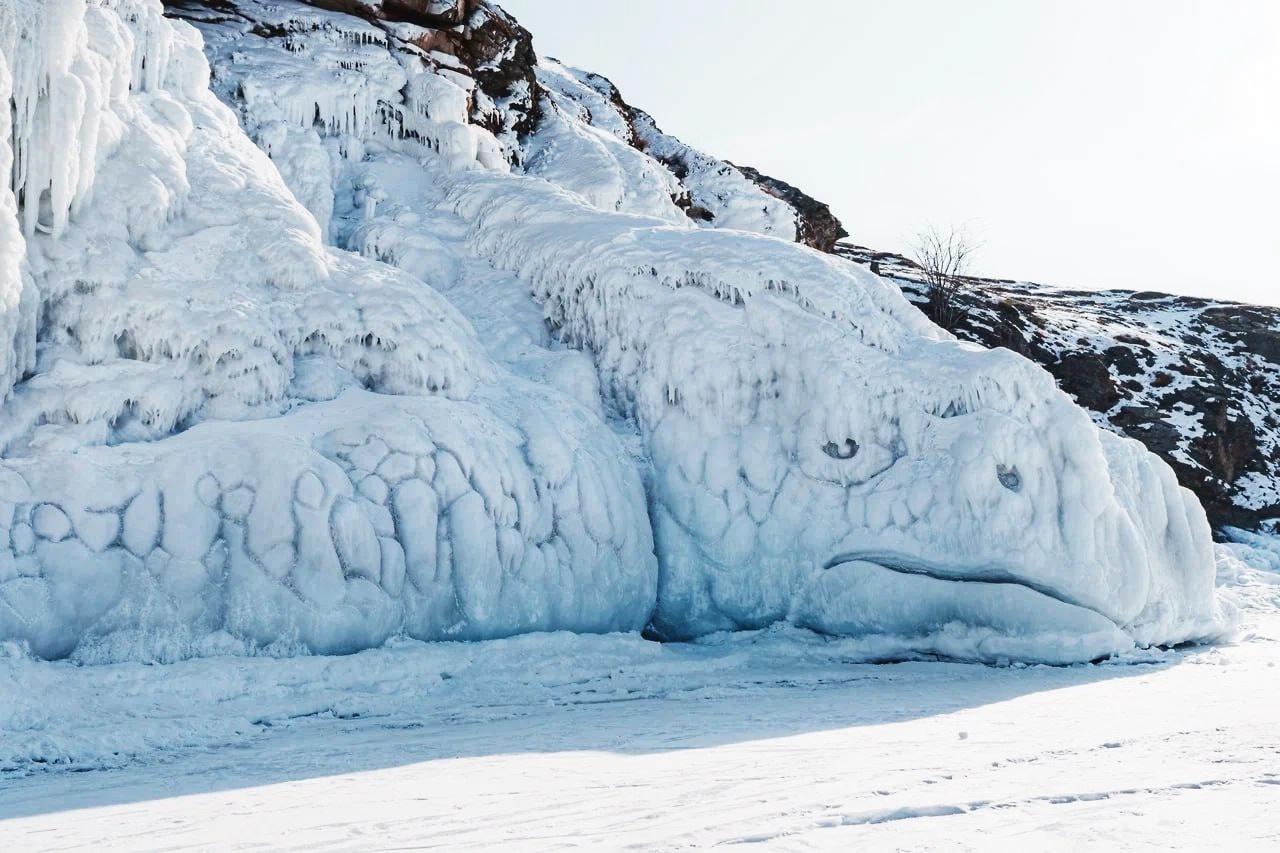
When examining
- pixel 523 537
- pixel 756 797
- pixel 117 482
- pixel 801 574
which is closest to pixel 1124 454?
pixel 801 574

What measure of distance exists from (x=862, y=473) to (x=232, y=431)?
6357 millimetres

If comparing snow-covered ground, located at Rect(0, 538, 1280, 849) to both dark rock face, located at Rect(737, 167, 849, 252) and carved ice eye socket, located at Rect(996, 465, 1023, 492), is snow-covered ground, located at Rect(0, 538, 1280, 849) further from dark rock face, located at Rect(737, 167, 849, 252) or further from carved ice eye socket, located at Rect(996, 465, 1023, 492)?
dark rock face, located at Rect(737, 167, 849, 252)

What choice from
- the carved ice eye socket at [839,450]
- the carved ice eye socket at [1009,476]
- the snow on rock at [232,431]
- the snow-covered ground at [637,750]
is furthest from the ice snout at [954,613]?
the snow on rock at [232,431]

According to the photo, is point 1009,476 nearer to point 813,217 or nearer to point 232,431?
point 232,431

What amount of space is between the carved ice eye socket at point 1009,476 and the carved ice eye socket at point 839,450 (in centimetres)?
150

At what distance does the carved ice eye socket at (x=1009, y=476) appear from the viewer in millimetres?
10602

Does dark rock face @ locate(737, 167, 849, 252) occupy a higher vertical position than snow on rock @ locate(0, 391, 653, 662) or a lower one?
higher

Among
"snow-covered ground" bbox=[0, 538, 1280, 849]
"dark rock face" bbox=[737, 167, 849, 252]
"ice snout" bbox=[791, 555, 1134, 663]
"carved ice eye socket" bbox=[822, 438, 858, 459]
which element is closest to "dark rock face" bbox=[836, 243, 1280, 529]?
"dark rock face" bbox=[737, 167, 849, 252]

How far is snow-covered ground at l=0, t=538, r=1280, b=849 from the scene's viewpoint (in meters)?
4.59

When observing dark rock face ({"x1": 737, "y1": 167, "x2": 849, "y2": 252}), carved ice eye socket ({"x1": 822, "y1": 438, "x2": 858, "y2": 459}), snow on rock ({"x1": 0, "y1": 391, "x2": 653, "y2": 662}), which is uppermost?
dark rock face ({"x1": 737, "y1": 167, "x2": 849, "y2": 252})

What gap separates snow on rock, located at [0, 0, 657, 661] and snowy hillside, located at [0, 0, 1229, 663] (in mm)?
26

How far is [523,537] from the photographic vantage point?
9.95m

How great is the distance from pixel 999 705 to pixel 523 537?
4532 millimetres

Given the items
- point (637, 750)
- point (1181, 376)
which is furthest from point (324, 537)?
point (1181, 376)
